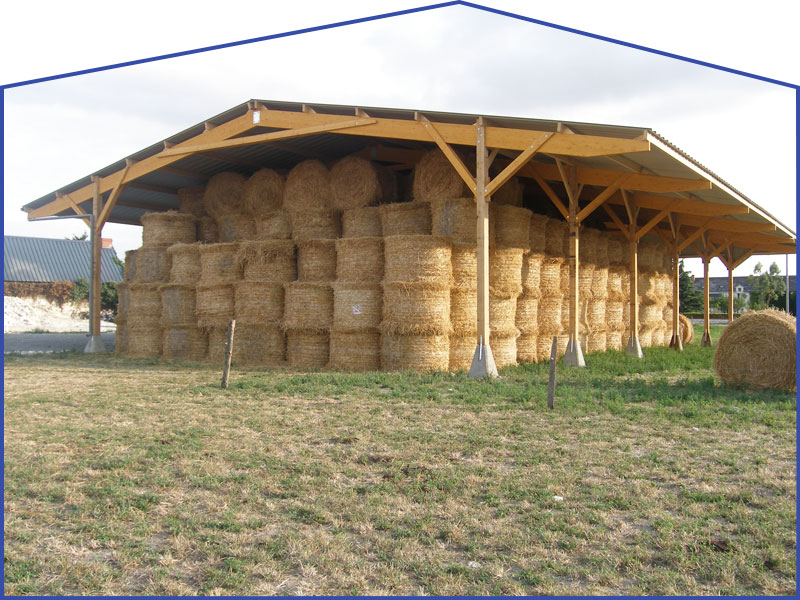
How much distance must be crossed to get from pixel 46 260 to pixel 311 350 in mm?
31597

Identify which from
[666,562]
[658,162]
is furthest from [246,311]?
[666,562]

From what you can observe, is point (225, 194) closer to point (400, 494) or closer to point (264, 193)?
point (264, 193)

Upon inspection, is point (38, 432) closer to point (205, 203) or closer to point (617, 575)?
point (617, 575)

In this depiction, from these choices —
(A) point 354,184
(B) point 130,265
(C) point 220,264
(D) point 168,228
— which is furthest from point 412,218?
(B) point 130,265

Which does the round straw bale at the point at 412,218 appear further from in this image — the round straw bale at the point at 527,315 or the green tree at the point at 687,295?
the green tree at the point at 687,295

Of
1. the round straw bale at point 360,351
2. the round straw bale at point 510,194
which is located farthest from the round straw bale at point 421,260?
the round straw bale at point 510,194

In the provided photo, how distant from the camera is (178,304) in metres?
15.6

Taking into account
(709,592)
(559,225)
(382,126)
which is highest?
(382,126)

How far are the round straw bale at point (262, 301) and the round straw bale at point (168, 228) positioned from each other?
3.23 metres

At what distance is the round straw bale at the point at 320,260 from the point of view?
13969 millimetres

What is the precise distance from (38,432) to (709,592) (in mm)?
6465

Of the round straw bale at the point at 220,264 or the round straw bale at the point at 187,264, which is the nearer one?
the round straw bale at the point at 220,264

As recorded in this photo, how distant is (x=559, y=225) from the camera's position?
15.8 m

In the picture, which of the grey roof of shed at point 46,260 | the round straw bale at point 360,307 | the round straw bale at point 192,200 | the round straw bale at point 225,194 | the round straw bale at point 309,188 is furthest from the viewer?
the grey roof of shed at point 46,260
